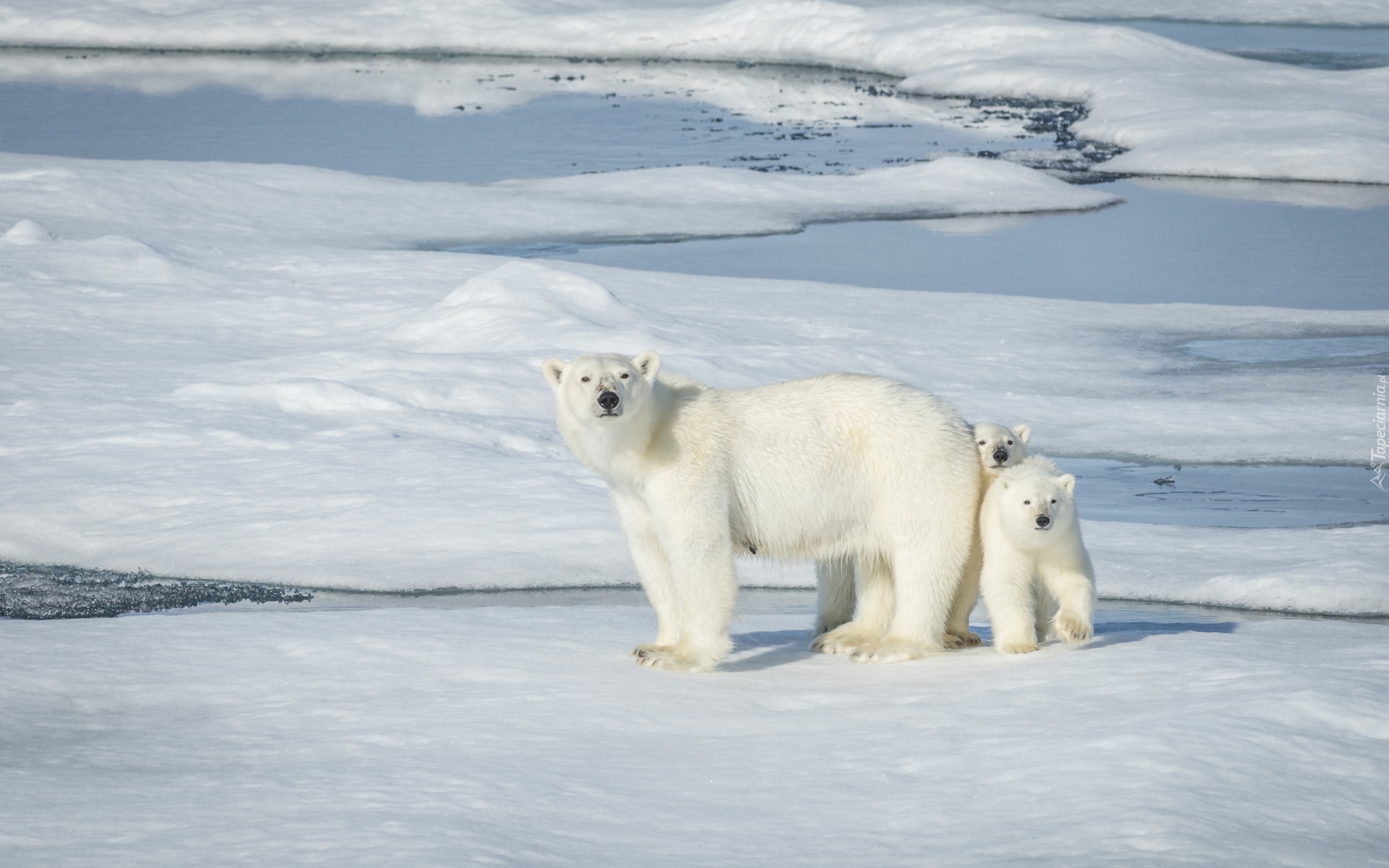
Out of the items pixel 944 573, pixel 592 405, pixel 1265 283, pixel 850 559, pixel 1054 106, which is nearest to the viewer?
pixel 592 405

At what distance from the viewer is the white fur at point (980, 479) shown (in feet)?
16.2

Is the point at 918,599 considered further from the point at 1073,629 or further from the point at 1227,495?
the point at 1227,495

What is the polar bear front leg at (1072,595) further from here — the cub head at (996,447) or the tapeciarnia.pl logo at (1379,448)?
the tapeciarnia.pl logo at (1379,448)

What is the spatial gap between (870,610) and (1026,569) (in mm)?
579

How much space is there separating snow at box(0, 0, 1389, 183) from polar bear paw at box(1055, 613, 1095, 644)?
15940 mm

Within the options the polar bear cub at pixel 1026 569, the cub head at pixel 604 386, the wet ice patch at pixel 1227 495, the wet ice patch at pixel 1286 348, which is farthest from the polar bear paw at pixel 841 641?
the wet ice patch at pixel 1286 348

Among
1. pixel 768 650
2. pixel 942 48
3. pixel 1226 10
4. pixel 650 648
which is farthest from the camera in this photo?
pixel 1226 10

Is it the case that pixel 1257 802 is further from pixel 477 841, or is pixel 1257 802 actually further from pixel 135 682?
pixel 135 682

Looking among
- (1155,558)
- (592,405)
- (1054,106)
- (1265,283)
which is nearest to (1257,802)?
(592,405)

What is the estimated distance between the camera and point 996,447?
4.94 metres

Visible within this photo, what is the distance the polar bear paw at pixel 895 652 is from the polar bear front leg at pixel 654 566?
575mm

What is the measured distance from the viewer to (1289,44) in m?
32.2

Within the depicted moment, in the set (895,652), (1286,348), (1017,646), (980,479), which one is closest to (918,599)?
(895,652)

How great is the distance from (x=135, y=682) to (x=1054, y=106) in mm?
22692
